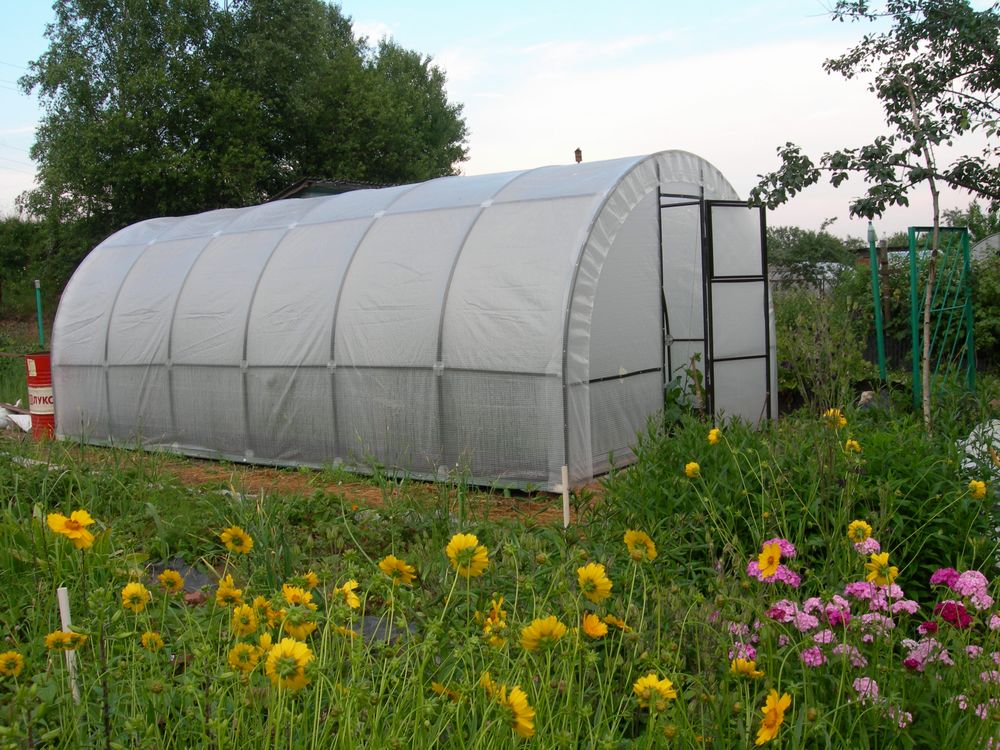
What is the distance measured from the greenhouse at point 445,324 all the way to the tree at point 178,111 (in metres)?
11.2

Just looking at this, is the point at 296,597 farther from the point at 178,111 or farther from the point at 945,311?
the point at 178,111

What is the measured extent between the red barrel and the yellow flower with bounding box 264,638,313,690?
1049 cm

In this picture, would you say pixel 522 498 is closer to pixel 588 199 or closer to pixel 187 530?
pixel 588 199

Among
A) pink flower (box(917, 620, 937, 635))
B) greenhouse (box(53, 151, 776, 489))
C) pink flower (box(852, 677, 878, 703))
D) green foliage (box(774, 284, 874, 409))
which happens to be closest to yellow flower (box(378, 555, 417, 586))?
pink flower (box(852, 677, 878, 703))

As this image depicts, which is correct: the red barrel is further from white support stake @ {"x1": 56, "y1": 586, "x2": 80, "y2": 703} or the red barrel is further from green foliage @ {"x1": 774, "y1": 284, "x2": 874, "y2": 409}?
white support stake @ {"x1": 56, "y1": 586, "x2": 80, "y2": 703}

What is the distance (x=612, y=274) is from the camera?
831 centimetres

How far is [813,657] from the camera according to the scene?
221cm

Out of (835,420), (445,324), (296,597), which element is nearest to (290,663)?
(296,597)

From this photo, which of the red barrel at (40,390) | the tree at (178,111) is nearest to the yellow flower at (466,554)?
the red barrel at (40,390)

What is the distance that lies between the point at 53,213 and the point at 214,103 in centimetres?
450

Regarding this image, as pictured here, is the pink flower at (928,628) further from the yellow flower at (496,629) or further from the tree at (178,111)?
the tree at (178,111)

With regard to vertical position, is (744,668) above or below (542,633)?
below

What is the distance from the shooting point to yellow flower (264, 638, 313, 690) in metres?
1.64

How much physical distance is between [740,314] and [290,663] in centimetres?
853
